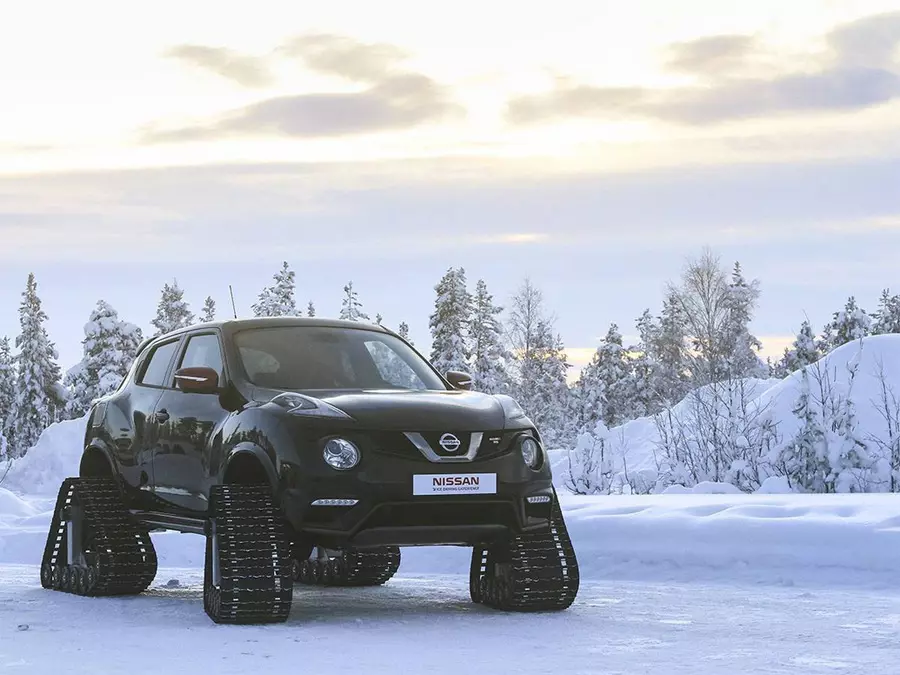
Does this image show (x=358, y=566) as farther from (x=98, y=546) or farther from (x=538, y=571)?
(x=538, y=571)

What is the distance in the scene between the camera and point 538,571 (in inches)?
346

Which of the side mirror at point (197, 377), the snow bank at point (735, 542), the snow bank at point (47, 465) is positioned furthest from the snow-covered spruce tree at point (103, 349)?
the side mirror at point (197, 377)

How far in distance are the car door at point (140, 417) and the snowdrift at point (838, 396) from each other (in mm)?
8367

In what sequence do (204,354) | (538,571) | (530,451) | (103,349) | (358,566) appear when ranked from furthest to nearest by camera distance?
(103,349) → (358,566) → (204,354) → (538,571) → (530,451)

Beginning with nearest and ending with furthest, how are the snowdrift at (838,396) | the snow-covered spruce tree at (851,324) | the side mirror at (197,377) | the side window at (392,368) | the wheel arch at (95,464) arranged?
the side mirror at (197,377) < the side window at (392,368) < the wheel arch at (95,464) < the snowdrift at (838,396) < the snow-covered spruce tree at (851,324)

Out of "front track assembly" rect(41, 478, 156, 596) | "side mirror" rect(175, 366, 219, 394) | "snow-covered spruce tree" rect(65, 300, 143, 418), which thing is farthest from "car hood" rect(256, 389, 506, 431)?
"snow-covered spruce tree" rect(65, 300, 143, 418)

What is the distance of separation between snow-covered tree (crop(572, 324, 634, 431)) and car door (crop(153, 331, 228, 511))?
212ft

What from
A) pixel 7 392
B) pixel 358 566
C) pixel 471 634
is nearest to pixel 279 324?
pixel 358 566

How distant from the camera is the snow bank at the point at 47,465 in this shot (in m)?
27.8

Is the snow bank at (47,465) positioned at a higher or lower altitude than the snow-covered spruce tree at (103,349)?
lower

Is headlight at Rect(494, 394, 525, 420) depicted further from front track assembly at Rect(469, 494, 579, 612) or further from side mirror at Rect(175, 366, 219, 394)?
side mirror at Rect(175, 366, 219, 394)

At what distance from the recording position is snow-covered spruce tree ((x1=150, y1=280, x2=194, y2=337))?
246 feet

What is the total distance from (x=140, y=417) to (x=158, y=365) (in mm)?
532

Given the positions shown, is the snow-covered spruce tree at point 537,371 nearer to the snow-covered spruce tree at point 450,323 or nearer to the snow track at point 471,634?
the snow-covered spruce tree at point 450,323
